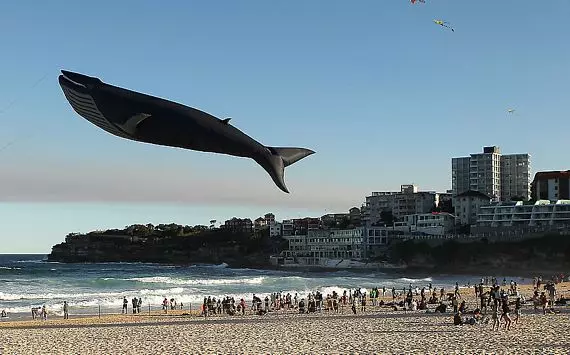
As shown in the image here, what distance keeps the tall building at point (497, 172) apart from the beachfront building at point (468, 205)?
27533 mm

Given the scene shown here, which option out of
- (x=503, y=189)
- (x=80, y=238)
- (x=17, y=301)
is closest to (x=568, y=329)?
(x=17, y=301)

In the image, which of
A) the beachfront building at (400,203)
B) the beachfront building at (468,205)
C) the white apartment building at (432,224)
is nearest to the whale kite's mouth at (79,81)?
the white apartment building at (432,224)

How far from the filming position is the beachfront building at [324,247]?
5177 inches

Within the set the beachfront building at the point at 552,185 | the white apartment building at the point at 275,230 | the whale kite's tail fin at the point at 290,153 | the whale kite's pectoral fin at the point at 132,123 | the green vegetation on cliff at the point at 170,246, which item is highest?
the beachfront building at the point at 552,185

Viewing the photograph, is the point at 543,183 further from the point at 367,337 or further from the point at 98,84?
the point at 98,84

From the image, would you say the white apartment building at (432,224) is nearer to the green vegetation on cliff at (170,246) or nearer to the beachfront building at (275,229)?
the green vegetation on cliff at (170,246)

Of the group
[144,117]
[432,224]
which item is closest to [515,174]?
[432,224]

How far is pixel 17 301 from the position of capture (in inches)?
1892

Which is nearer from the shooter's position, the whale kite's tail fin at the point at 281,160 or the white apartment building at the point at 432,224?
the whale kite's tail fin at the point at 281,160

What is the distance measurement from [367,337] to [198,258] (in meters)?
136

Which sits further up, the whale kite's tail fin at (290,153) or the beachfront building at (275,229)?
the whale kite's tail fin at (290,153)

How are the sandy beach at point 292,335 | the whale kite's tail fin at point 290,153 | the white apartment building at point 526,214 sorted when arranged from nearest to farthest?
the whale kite's tail fin at point 290,153 < the sandy beach at point 292,335 < the white apartment building at point 526,214

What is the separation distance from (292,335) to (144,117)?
17856 mm

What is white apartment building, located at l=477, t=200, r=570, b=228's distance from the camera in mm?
119706
